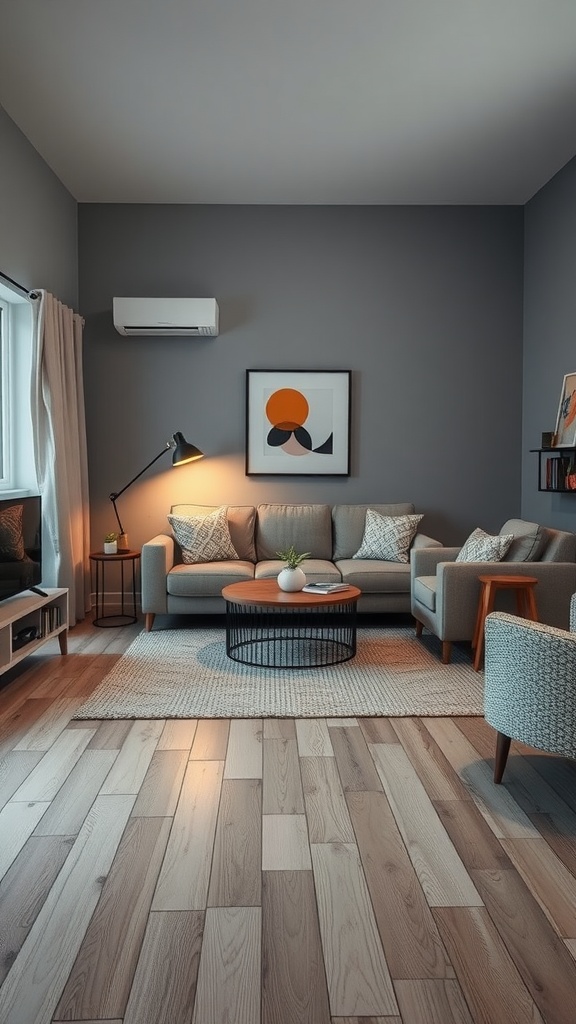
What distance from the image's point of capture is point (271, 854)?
2.16 m

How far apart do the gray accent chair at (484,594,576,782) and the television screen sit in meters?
2.45

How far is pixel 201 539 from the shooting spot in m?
5.34

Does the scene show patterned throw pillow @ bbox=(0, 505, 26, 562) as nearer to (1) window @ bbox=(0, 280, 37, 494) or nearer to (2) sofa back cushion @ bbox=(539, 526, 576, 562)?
(1) window @ bbox=(0, 280, 37, 494)

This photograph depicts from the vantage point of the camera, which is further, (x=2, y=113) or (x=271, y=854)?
(x=2, y=113)

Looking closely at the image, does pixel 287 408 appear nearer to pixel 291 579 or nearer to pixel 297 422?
pixel 297 422

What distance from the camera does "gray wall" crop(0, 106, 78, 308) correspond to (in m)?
4.31

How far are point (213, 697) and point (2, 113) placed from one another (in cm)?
336

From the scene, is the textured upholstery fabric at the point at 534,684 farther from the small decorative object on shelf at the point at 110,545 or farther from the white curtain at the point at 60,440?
the small decorative object on shelf at the point at 110,545

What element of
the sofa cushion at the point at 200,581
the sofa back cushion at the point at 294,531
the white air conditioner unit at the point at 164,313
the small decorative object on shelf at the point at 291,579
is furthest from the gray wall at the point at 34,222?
the small decorative object on shelf at the point at 291,579

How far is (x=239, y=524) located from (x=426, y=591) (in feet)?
5.41

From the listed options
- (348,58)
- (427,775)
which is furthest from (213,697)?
(348,58)

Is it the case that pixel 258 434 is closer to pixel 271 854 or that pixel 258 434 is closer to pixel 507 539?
pixel 507 539

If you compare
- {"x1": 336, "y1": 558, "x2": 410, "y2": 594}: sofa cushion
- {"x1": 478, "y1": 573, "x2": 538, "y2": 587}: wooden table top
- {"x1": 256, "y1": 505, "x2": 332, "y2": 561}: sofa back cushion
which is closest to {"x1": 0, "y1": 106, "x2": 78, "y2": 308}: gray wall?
{"x1": 256, "y1": 505, "x2": 332, "y2": 561}: sofa back cushion

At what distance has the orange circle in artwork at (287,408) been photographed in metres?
5.86
